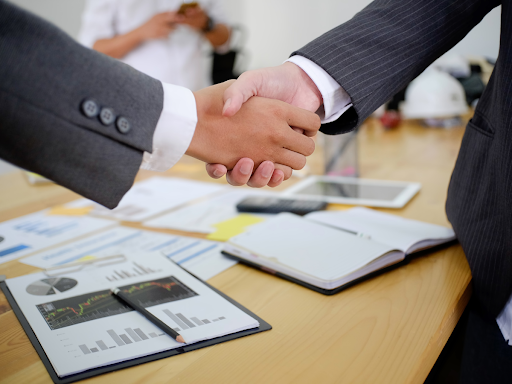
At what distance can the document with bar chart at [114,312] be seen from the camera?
0.47 m

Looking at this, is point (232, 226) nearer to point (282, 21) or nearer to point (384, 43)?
point (384, 43)

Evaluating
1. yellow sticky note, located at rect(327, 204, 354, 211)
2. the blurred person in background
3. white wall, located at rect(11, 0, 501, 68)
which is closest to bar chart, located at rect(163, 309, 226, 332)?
yellow sticky note, located at rect(327, 204, 354, 211)

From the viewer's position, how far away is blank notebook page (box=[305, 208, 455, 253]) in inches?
27.9

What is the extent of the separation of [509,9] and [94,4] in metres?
1.80

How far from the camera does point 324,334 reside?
51 centimetres

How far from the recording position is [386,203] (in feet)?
3.18

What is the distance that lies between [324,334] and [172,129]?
1.07ft

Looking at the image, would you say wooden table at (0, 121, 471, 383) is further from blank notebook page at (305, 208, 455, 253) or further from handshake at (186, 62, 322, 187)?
handshake at (186, 62, 322, 187)

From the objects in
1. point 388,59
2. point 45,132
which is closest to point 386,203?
point 388,59

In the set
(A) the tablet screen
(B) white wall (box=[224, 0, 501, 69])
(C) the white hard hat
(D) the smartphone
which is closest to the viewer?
(D) the smartphone

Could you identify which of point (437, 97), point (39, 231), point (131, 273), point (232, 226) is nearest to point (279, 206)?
point (232, 226)

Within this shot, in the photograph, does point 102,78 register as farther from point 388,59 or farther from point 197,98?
point 388,59

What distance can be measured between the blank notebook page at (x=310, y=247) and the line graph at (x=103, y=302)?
0.48 feet

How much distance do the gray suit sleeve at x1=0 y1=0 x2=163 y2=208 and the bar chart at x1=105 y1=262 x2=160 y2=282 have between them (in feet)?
0.55
